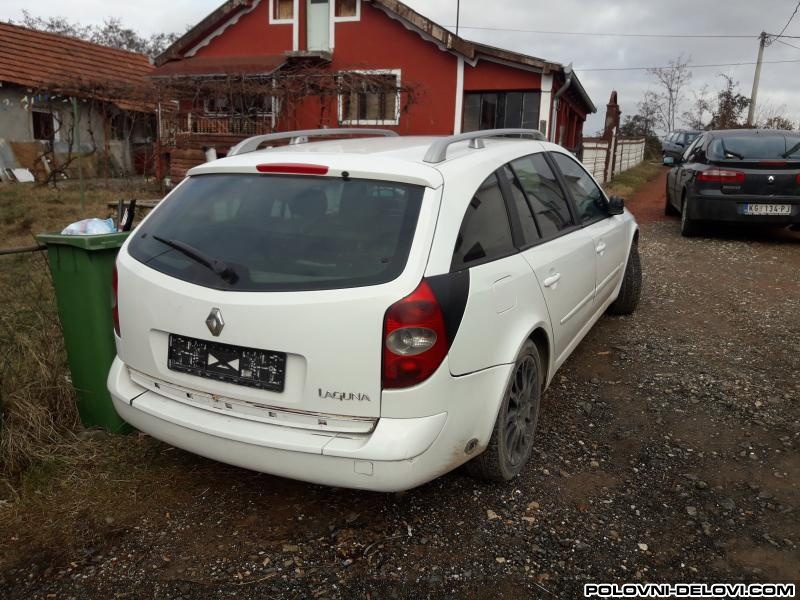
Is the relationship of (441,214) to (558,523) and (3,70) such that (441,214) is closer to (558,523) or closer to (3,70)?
(558,523)

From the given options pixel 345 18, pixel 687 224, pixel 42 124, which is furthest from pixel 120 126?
pixel 687 224

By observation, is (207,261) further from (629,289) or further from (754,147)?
(754,147)

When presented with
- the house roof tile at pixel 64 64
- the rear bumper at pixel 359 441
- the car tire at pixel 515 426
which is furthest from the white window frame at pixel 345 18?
the rear bumper at pixel 359 441

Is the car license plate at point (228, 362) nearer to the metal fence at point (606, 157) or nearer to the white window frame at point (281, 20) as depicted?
the metal fence at point (606, 157)

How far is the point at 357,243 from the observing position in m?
2.48

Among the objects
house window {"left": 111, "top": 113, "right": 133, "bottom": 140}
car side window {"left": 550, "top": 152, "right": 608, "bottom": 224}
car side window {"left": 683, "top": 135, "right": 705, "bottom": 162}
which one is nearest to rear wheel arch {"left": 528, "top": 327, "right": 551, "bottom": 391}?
car side window {"left": 550, "top": 152, "right": 608, "bottom": 224}

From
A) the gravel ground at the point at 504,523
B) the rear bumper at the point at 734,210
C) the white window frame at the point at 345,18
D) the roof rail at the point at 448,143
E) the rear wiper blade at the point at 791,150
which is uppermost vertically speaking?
the white window frame at the point at 345,18

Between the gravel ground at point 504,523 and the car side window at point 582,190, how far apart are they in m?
1.20

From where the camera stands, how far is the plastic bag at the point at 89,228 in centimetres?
333

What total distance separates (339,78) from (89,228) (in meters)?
13.1

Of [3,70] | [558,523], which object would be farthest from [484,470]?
[3,70]

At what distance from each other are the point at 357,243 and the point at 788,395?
319 centimetres

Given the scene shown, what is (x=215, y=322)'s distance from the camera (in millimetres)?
2447

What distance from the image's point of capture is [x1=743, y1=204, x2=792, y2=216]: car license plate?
845 cm
